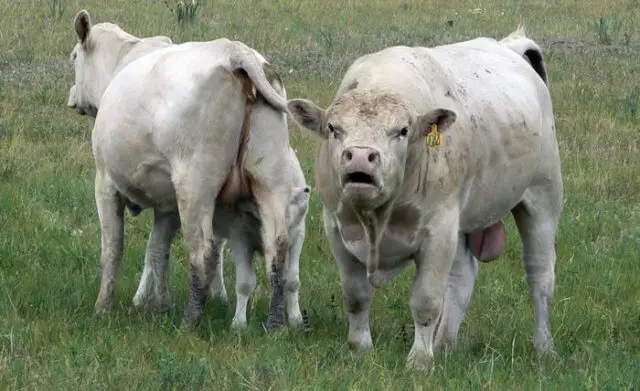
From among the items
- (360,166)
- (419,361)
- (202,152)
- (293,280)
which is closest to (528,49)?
(293,280)

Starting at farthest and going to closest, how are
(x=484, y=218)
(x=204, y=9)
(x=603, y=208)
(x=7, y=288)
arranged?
(x=204, y=9)
(x=603, y=208)
(x=7, y=288)
(x=484, y=218)

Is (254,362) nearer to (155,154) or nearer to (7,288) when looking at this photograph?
(155,154)

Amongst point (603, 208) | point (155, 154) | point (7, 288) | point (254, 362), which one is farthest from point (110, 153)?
point (603, 208)

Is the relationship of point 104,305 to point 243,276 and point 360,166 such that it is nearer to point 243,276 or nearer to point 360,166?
point 243,276

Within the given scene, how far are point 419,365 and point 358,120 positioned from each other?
1.39 m

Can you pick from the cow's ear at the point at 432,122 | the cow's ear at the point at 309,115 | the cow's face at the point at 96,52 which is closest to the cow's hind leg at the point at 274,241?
the cow's ear at the point at 309,115

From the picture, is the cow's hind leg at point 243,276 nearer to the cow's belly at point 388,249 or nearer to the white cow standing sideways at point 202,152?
the white cow standing sideways at point 202,152

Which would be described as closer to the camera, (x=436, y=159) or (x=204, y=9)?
(x=436, y=159)

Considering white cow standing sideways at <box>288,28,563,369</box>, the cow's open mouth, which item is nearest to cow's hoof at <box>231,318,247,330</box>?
white cow standing sideways at <box>288,28,563,369</box>

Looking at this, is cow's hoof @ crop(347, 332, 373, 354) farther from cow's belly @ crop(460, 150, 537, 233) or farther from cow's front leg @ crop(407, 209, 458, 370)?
cow's belly @ crop(460, 150, 537, 233)

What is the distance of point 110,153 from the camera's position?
8820mm

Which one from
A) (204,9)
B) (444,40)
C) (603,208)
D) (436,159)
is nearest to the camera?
(436,159)

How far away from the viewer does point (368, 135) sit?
6910 mm

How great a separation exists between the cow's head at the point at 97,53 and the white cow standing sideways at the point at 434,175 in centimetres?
258
